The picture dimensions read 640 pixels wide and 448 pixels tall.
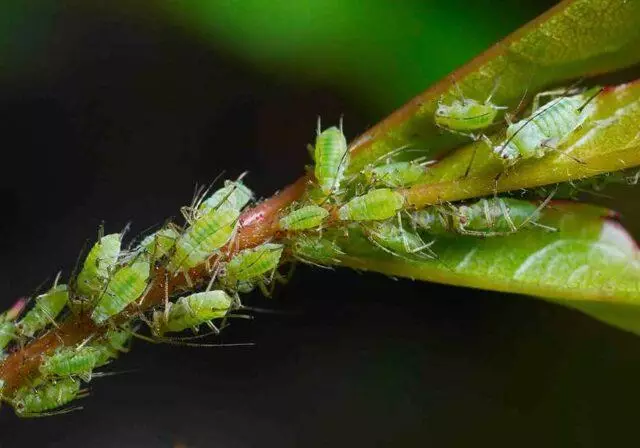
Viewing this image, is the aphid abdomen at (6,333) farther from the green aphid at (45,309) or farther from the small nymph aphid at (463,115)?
the small nymph aphid at (463,115)

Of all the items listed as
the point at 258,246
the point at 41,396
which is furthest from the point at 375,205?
the point at 41,396

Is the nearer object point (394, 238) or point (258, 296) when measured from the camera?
point (394, 238)

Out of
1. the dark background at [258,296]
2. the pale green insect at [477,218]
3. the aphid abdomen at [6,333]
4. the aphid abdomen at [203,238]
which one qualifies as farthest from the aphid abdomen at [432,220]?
the dark background at [258,296]

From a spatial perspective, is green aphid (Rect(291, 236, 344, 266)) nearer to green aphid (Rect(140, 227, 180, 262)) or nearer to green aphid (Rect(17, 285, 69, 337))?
green aphid (Rect(140, 227, 180, 262))

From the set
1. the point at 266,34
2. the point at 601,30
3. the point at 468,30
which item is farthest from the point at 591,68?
the point at 266,34

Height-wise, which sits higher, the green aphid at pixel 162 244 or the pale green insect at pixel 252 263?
the green aphid at pixel 162 244

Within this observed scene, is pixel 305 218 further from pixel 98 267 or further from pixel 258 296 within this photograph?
pixel 258 296

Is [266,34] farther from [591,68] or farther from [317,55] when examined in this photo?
[591,68]
